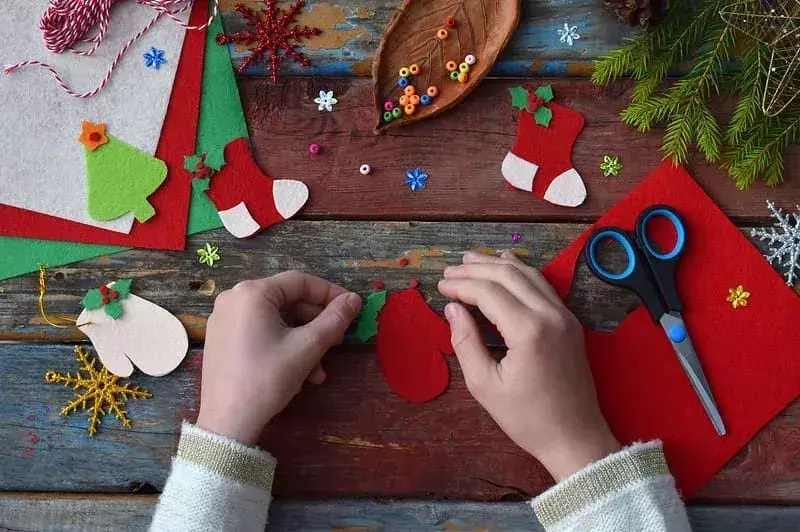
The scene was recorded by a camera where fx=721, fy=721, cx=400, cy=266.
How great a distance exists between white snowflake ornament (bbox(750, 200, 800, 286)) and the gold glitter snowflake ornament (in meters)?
0.84

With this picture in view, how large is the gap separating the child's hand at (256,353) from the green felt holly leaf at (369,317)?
0.04 metres

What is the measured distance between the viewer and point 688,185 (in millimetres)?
960

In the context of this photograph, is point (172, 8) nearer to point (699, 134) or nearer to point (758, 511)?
point (699, 134)

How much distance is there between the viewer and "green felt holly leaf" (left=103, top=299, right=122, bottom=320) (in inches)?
37.4

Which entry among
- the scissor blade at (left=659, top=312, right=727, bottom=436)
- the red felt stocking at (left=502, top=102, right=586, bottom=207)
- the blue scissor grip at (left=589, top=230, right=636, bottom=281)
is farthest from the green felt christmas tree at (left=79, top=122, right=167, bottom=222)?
the scissor blade at (left=659, top=312, right=727, bottom=436)

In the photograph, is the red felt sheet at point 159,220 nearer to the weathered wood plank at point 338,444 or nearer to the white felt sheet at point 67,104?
the white felt sheet at point 67,104

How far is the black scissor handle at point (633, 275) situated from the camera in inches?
36.3

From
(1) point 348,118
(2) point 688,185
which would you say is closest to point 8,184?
(1) point 348,118

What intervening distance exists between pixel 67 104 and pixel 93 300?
0.89 ft

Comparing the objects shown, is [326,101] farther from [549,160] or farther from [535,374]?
[535,374]

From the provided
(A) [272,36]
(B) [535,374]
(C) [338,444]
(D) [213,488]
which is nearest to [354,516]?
(C) [338,444]

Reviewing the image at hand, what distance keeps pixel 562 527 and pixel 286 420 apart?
0.37 meters

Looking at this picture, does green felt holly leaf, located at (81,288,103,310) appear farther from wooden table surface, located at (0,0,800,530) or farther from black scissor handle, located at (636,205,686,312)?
black scissor handle, located at (636,205,686,312)

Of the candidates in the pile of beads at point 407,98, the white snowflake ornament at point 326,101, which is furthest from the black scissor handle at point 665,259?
the white snowflake ornament at point 326,101
